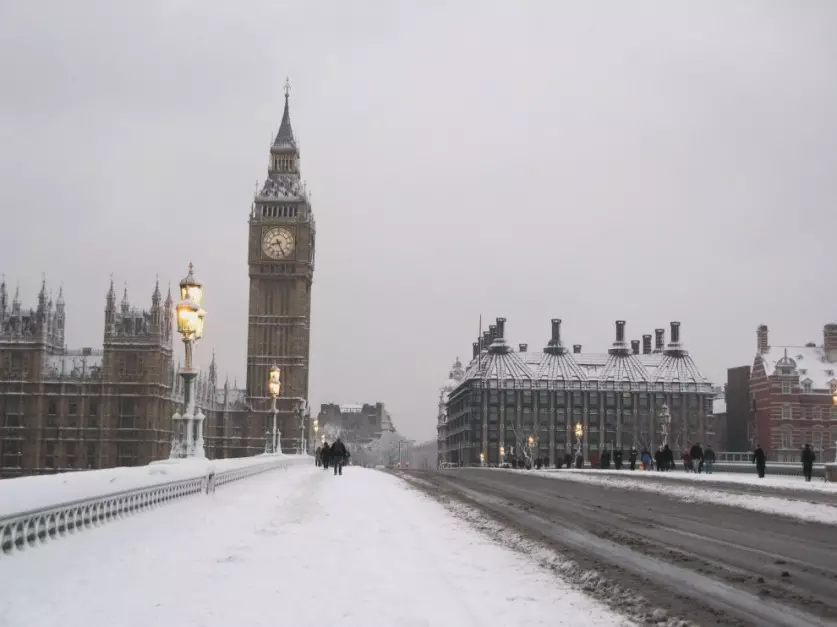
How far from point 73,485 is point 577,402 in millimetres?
136734

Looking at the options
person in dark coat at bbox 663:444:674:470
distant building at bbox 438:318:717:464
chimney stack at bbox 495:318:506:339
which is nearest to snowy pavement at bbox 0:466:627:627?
person in dark coat at bbox 663:444:674:470

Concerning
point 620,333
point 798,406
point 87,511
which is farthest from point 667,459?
point 620,333

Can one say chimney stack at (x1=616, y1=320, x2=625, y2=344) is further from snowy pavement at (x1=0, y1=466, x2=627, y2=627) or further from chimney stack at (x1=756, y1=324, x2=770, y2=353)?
snowy pavement at (x1=0, y1=466, x2=627, y2=627)

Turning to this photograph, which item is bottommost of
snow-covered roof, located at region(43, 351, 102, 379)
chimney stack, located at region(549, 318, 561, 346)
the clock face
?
snow-covered roof, located at region(43, 351, 102, 379)

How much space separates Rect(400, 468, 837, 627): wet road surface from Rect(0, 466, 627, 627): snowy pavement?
1.20m

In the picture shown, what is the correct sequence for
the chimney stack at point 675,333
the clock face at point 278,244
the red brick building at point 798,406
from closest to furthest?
the red brick building at point 798,406
the clock face at point 278,244
the chimney stack at point 675,333

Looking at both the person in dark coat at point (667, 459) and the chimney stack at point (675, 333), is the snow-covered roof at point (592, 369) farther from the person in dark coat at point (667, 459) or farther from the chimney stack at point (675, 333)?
the person in dark coat at point (667, 459)

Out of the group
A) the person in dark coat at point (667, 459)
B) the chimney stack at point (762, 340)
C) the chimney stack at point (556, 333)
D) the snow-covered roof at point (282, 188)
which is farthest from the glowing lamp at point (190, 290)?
the chimney stack at point (556, 333)

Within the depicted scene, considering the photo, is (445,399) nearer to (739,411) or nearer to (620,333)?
(620,333)

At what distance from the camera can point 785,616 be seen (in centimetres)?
962

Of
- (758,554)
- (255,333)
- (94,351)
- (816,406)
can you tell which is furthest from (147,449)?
(758,554)

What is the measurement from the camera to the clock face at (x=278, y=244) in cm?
14088

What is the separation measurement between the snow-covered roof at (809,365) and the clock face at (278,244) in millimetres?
67862

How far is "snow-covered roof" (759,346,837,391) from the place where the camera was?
10828 centimetres
